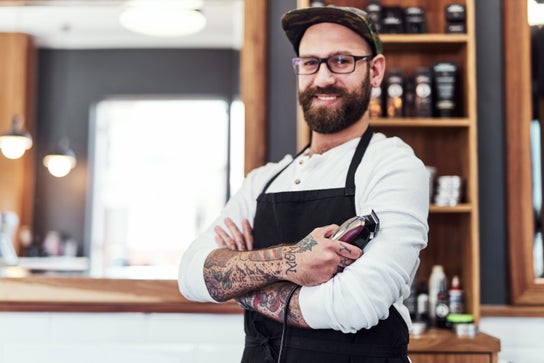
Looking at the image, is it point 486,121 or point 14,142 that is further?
point 14,142

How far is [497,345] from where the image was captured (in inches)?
84.0

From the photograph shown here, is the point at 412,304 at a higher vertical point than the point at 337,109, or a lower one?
lower

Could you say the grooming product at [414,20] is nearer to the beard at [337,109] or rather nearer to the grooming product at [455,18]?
the grooming product at [455,18]

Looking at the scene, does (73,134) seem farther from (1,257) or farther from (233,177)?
(233,177)

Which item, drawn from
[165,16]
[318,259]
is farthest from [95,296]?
[165,16]

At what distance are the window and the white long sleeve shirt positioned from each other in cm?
420

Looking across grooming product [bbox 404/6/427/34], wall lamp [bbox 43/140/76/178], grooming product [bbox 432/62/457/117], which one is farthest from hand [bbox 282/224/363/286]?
wall lamp [bbox 43/140/76/178]

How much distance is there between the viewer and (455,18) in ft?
8.10

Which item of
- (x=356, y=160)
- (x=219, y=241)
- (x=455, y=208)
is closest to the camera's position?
(x=356, y=160)

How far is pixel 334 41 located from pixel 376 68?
17 centimetres

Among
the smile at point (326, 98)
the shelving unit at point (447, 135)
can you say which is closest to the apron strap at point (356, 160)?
the smile at point (326, 98)

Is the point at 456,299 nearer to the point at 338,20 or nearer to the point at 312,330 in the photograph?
the point at 312,330

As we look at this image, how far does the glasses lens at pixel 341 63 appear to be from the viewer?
177cm

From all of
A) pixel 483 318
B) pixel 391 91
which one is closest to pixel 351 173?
pixel 391 91
